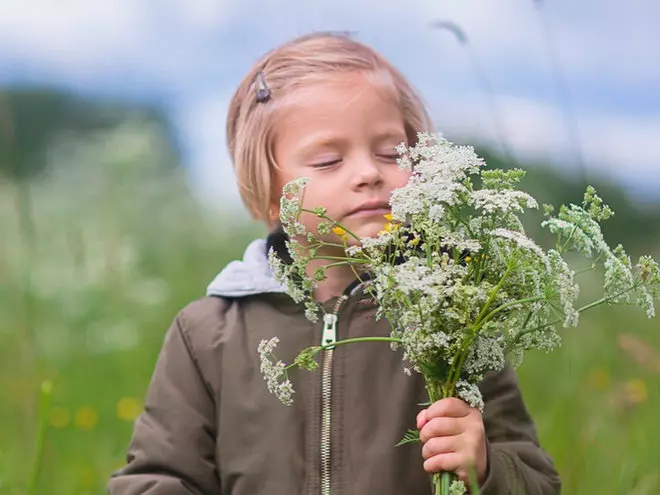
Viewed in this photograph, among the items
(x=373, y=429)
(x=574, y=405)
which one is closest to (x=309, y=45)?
(x=373, y=429)

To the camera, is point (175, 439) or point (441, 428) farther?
point (175, 439)

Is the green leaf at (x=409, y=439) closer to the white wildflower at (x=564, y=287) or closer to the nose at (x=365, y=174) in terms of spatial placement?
the white wildflower at (x=564, y=287)

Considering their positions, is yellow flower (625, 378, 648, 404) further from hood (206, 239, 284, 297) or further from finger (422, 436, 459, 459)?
finger (422, 436, 459, 459)

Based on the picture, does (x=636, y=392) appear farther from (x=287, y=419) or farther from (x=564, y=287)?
(x=564, y=287)

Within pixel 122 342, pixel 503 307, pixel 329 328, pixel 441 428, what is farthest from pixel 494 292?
pixel 122 342

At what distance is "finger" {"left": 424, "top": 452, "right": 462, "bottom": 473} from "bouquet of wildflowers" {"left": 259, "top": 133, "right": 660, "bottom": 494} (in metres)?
0.05

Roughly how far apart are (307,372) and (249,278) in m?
0.29

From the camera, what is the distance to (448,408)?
1683mm

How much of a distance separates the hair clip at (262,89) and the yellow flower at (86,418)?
4.85ft

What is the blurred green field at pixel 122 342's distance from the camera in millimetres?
2791

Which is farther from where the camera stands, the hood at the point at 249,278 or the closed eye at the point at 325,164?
the hood at the point at 249,278

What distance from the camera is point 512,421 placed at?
2.22 metres

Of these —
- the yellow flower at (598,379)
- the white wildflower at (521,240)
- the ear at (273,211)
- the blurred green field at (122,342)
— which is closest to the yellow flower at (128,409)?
the blurred green field at (122,342)

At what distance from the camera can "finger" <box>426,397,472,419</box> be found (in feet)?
5.52
